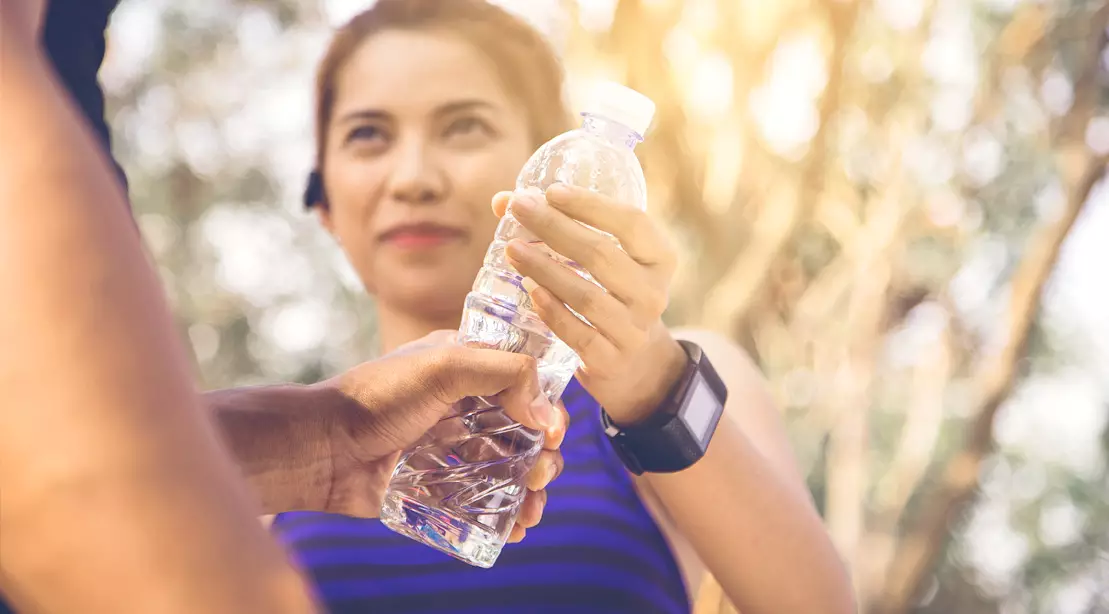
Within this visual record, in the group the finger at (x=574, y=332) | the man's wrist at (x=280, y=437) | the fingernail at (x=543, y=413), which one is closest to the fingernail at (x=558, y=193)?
the finger at (x=574, y=332)

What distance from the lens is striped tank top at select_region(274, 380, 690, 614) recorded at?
1.32 m

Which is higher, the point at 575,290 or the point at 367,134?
the point at 575,290

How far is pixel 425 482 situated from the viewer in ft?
3.97

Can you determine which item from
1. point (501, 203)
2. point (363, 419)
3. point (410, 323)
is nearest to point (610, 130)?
point (501, 203)

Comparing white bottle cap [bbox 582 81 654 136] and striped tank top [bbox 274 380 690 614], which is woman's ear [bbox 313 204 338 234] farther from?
white bottle cap [bbox 582 81 654 136]

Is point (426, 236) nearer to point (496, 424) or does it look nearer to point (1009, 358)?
point (496, 424)

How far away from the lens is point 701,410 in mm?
1185

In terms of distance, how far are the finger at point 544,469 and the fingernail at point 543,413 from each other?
0.24ft

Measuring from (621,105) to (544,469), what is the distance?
433mm

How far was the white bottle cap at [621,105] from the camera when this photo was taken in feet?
3.51

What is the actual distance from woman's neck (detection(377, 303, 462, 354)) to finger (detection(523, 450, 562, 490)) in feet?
1.97

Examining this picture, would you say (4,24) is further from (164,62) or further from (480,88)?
(164,62)

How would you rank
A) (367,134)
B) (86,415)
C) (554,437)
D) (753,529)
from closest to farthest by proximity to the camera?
(86,415), (554,437), (753,529), (367,134)

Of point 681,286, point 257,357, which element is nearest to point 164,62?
point 257,357
